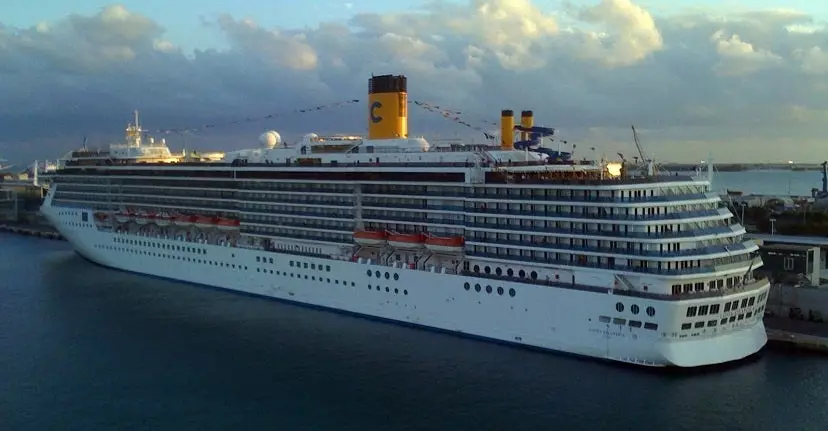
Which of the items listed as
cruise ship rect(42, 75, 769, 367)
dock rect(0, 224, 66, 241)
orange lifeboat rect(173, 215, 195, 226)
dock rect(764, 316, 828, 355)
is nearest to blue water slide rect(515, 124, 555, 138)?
cruise ship rect(42, 75, 769, 367)

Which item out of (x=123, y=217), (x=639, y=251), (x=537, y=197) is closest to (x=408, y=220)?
(x=537, y=197)

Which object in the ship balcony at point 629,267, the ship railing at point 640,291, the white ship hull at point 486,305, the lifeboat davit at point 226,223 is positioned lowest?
the white ship hull at point 486,305

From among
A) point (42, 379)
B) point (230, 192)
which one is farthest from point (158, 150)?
point (42, 379)

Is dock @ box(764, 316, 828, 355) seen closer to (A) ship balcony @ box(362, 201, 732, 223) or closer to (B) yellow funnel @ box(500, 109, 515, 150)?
(A) ship balcony @ box(362, 201, 732, 223)

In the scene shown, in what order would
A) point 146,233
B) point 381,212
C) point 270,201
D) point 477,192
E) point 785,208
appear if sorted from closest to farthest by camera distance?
point 477,192, point 381,212, point 270,201, point 146,233, point 785,208

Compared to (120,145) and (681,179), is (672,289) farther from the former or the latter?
(120,145)

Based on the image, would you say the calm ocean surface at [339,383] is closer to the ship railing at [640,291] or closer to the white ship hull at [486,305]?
the white ship hull at [486,305]

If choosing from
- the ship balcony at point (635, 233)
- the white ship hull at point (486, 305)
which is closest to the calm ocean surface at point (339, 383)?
the white ship hull at point (486, 305)
